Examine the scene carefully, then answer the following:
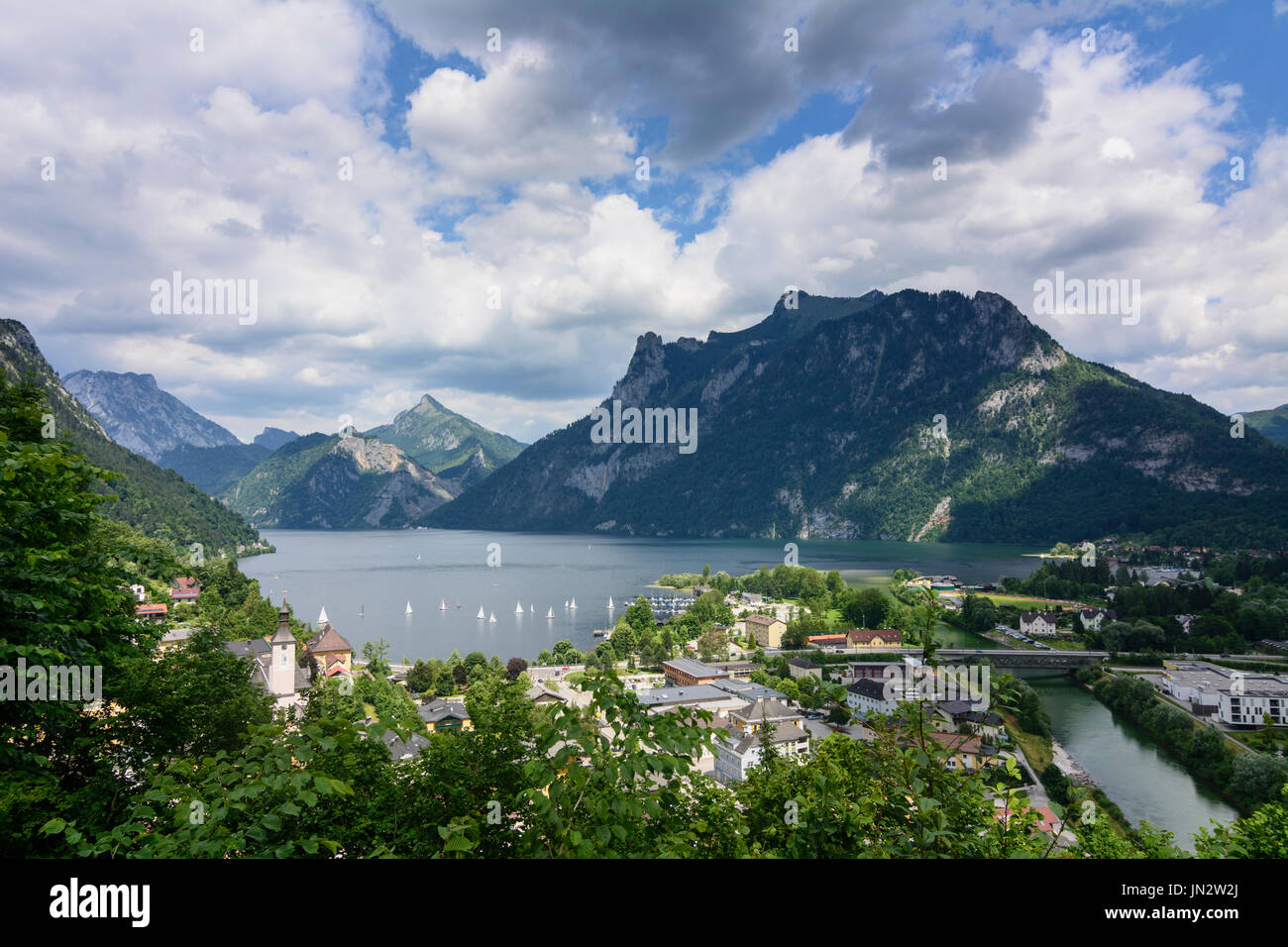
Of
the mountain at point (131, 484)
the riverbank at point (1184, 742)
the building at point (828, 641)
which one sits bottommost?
the building at point (828, 641)

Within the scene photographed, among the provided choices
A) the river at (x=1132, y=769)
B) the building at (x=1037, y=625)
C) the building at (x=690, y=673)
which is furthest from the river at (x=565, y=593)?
the building at (x=690, y=673)

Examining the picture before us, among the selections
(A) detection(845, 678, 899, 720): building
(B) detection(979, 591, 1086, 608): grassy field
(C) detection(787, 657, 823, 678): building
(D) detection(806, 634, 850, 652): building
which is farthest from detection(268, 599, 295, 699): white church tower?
(B) detection(979, 591, 1086, 608): grassy field

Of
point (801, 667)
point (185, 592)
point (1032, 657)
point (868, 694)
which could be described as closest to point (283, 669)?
point (868, 694)

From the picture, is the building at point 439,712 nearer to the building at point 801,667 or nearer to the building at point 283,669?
the building at point 283,669

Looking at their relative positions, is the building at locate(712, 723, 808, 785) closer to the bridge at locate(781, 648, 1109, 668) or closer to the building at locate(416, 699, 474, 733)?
the building at locate(416, 699, 474, 733)

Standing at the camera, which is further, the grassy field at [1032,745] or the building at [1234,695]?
the building at [1234,695]
